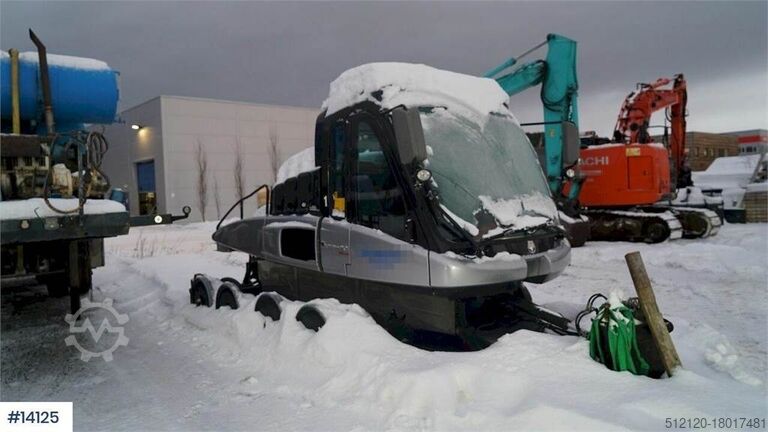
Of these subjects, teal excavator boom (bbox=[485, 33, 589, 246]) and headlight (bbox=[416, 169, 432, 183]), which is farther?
teal excavator boom (bbox=[485, 33, 589, 246])

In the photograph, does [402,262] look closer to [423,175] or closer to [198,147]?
[423,175]

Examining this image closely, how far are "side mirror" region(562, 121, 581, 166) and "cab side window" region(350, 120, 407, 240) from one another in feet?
7.05

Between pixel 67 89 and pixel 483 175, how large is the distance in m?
4.49

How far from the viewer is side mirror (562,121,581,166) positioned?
540 cm

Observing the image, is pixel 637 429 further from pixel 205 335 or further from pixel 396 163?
pixel 205 335

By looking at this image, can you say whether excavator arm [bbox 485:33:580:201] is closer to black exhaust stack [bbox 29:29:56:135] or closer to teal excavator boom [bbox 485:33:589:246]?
teal excavator boom [bbox 485:33:589:246]

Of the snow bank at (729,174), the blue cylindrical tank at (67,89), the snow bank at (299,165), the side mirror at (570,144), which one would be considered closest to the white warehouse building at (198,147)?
the snow bank at (729,174)

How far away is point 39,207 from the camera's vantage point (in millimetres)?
4680

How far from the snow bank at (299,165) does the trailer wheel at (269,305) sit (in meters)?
1.31

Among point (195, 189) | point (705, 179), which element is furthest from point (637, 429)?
point (195, 189)

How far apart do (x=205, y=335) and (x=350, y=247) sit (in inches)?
89.1

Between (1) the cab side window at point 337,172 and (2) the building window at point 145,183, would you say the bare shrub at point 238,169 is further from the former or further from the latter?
(1) the cab side window at point 337,172

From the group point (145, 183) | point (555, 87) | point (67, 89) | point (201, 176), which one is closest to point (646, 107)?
point (555, 87)

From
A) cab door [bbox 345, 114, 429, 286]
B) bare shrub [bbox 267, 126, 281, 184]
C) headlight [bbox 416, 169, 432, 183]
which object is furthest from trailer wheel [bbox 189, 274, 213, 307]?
bare shrub [bbox 267, 126, 281, 184]
